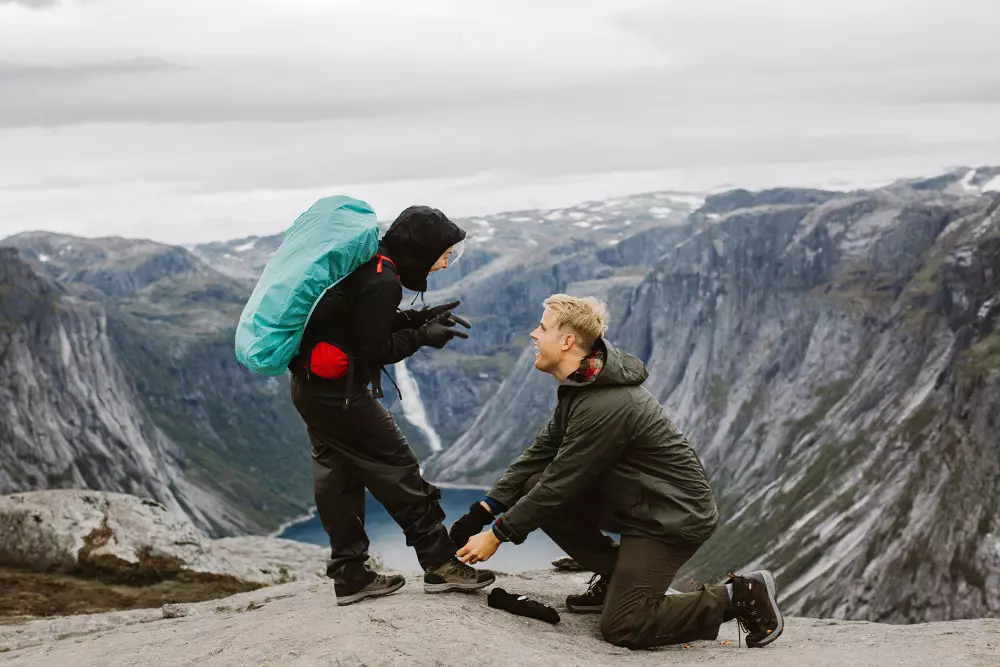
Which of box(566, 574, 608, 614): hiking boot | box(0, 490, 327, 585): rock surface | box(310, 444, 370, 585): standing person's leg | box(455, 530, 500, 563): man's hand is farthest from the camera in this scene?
box(0, 490, 327, 585): rock surface

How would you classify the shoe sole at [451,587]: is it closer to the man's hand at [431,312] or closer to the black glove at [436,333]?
the black glove at [436,333]

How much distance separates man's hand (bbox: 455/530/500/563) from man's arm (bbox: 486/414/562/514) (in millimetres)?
580

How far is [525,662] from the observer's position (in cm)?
1299

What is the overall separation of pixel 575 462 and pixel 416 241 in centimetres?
373

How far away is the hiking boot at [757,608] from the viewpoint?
14.9 meters

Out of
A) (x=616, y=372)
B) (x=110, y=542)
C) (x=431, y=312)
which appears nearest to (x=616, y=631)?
(x=616, y=372)

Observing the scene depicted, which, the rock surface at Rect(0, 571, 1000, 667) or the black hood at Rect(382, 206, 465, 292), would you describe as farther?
the black hood at Rect(382, 206, 465, 292)

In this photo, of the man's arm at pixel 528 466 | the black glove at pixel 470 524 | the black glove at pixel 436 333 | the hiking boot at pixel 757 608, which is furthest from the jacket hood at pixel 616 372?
the hiking boot at pixel 757 608

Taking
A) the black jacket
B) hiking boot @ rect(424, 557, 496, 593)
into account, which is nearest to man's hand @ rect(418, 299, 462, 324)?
the black jacket

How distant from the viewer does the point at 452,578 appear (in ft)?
51.1

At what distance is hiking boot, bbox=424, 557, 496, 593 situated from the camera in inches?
611

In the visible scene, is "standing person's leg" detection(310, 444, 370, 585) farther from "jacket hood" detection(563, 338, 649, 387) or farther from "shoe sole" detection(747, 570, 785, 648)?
"shoe sole" detection(747, 570, 785, 648)

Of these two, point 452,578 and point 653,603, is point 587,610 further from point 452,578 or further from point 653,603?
point 452,578

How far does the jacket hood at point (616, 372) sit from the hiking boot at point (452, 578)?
3275 millimetres
